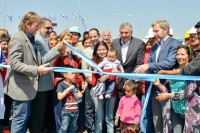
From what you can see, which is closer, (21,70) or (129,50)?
(21,70)

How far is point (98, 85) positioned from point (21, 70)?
1602mm

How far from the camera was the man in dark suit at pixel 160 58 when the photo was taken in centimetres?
474

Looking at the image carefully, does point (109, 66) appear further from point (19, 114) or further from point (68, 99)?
point (19, 114)

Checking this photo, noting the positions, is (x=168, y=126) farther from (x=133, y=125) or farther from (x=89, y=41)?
(x=89, y=41)

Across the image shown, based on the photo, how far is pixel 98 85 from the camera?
5508mm

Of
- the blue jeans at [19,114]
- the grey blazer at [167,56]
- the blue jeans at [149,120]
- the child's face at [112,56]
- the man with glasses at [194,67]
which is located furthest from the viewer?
the child's face at [112,56]

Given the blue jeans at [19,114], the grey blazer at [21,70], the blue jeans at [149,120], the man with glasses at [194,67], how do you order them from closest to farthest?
the man with glasses at [194,67] → the grey blazer at [21,70] → the blue jeans at [19,114] → the blue jeans at [149,120]

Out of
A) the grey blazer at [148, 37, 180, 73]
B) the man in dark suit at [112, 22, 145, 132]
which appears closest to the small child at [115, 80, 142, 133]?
the man in dark suit at [112, 22, 145, 132]

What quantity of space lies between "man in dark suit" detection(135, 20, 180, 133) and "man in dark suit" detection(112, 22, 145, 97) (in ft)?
1.39

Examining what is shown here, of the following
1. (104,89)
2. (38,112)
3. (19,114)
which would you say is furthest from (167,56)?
(19,114)

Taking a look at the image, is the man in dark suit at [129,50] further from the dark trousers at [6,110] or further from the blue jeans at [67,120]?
the dark trousers at [6,110]

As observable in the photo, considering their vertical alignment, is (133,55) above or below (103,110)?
above

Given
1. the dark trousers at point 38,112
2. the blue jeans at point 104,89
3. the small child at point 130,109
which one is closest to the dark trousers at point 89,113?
the blue jeans at point 104,89

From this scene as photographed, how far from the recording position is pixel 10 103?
6.17 m
